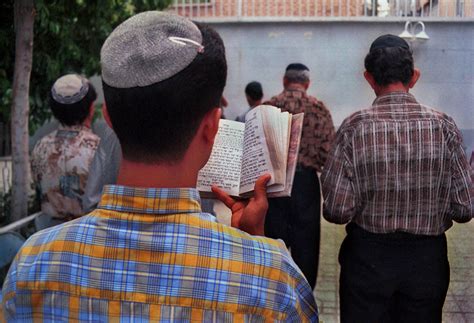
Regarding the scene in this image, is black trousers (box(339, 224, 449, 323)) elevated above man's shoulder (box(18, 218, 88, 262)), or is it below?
→ below

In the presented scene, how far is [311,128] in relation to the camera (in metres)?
5.26

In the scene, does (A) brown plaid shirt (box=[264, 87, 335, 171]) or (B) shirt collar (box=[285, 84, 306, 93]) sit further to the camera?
(B) shirt collar (box=[285, 84, 306, 93])

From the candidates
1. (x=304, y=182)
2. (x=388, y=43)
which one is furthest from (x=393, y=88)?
(x=304, y=182)

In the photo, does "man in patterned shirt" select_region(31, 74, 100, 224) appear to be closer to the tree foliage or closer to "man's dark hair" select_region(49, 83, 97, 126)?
"man's dark hair" select_region(49, 83, 97, 126)

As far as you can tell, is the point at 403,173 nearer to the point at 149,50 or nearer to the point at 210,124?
the point at 210,124

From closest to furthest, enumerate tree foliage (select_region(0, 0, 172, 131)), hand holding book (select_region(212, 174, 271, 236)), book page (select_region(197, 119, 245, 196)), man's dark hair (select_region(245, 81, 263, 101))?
hand holding book (select_region(212, 174, 271, 236)), book page (select_region(197, 119, 245, 196)), tree foliage (select_region(0, 0, 172, 131)), man's dark hair (select_region(245, 81, 263, 101))

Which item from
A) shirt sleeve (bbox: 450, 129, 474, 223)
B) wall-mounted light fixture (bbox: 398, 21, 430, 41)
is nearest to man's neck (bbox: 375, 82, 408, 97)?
shirt sleeve (bbox: 450, 129, 474, 223)

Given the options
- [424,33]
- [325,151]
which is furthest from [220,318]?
[424,33]

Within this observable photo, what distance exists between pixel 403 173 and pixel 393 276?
0.45m

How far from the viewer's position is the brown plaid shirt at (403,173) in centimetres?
297

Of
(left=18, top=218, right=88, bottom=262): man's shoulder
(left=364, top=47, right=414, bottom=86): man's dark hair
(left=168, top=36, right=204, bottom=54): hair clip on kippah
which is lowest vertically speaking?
(left=18, top=218, right=88, bottom=262): man's shoulder

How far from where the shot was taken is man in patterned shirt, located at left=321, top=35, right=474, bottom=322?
2.97 metres

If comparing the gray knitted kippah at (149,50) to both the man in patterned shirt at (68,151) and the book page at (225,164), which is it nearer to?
the book page at (225,164)

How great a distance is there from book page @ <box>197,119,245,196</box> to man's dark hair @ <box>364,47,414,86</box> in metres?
1.32
